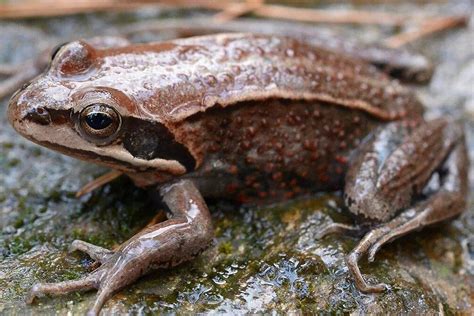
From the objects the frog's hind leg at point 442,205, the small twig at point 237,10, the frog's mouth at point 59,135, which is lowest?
the frog's hind leg at point 442,205

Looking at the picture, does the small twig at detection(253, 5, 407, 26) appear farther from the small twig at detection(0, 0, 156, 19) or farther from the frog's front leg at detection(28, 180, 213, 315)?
the frog's front leg at detection(28, 180, 213, 315)

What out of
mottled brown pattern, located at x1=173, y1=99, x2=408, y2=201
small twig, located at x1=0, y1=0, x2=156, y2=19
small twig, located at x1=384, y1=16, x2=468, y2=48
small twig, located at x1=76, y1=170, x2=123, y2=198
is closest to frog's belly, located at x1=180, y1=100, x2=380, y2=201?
mottled brown pattern, located at x1=173, y1=99, x2=408, y2=201

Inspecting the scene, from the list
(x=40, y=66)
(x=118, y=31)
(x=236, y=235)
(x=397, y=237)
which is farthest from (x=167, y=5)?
(x=397, y=237)

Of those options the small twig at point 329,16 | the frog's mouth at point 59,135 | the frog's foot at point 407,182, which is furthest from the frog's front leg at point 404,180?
the small twig at point 329,16

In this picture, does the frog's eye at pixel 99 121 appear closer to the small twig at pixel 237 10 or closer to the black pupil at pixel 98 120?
the black pupil at pixel 98 120

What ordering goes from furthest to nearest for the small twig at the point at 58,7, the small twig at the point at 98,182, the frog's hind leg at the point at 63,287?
the small twig at the point at 58,7 < the small twig at the point at 98,182 < the frog's hind leg at the point at 63,287

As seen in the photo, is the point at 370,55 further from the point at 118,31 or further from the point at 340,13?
the point at 118,31

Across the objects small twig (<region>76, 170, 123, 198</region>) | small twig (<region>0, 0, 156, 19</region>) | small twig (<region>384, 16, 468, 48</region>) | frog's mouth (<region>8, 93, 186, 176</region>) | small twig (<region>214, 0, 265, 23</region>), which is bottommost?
small twig (<region>76, 170, 123, 198</region>)

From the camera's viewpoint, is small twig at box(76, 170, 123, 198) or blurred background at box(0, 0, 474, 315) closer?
blurred background at box(0, 0, 474, 315)
